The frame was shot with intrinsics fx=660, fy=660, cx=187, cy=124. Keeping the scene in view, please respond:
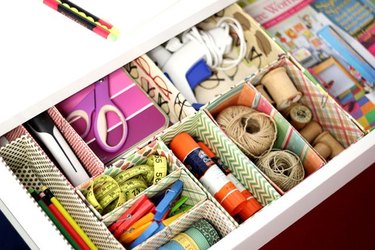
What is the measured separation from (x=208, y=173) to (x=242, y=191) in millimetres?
70

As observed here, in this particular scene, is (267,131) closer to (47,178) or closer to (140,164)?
(140,164)

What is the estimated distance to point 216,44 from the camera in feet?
4.29

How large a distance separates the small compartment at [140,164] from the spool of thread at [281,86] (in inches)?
10.2

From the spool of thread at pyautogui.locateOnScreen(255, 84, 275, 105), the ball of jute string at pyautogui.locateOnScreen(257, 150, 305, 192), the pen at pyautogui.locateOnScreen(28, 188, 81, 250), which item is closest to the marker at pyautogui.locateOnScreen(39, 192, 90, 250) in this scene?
the pen at pyautogui.locateOnScreen(28, 188, 81, 250)

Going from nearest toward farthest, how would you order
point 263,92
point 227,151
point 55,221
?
point 55,221
point 227,151
point 263,92

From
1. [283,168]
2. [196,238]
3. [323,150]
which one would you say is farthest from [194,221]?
[323,150]

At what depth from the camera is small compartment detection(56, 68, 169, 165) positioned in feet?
3.87

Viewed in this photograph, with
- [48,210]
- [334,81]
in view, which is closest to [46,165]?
[48,210]

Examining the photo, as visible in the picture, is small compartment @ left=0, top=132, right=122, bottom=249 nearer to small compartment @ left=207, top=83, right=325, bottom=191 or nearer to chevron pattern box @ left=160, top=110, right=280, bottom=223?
chevron pattern box @ left=160, top=110, right=280, bottom=223

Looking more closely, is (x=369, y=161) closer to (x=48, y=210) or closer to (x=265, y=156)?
(x=265, y=156)

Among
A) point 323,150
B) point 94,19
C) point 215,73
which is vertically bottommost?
point 323,150

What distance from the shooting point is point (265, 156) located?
1.19m

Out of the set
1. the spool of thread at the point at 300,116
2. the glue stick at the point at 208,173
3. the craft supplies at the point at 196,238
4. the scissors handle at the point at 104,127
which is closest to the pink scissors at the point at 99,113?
the scissors handle at the point at 104,127

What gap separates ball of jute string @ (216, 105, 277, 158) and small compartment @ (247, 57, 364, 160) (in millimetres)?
63
